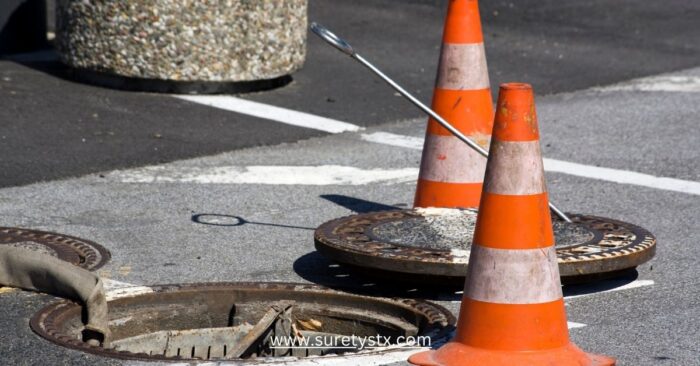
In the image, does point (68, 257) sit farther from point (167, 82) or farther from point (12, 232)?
point (167, 82)

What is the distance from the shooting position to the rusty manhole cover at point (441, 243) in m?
5.18

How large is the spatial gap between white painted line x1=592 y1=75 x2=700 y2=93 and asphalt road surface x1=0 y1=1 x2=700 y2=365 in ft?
0.08

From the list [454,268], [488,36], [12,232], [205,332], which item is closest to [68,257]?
[12,232]

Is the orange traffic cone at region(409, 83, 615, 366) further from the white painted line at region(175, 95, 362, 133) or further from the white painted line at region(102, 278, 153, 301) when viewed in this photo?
the white painted line at region(175, 95, 362, 133)

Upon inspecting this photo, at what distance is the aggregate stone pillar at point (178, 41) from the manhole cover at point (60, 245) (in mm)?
3340

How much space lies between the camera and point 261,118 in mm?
9023

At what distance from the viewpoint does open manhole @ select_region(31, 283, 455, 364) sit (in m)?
4.93

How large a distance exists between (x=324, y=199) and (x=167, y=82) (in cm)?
274

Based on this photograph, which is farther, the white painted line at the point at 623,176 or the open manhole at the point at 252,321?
the white painted line at the point at 623,176

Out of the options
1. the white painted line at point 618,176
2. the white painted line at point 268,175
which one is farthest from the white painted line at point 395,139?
the white painted line at point 268,175

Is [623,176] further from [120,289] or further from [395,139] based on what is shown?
[120,289]

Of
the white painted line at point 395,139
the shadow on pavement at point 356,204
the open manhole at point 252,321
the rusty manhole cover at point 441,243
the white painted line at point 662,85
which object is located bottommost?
the open manhole at point 252,321

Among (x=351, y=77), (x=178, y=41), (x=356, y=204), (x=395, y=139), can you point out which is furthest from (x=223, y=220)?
(x=351, y=77)

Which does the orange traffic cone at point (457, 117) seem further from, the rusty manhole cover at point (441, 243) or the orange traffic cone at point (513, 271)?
the orange traffic cone at point (513, 271)
